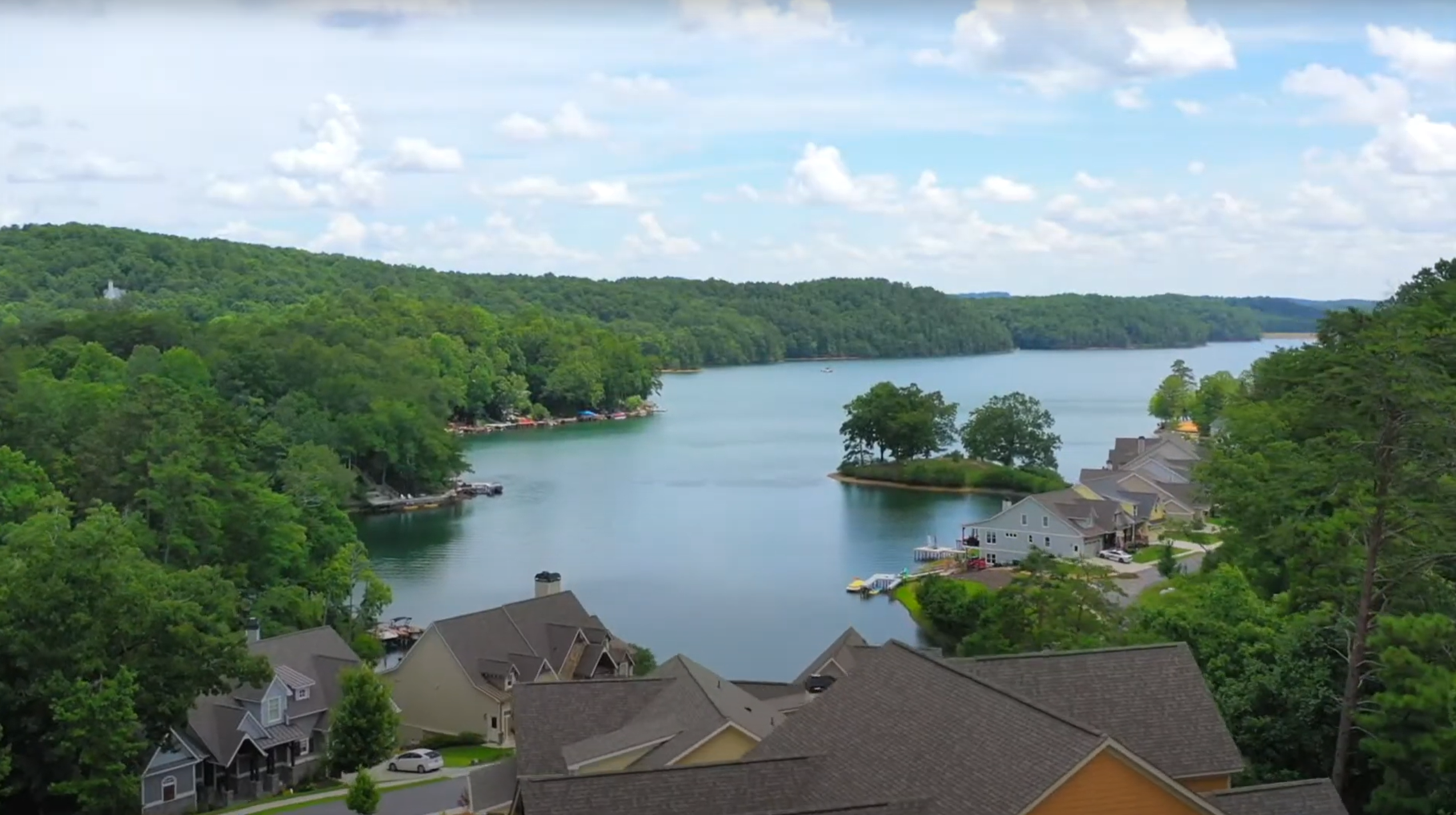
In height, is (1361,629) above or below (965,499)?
above

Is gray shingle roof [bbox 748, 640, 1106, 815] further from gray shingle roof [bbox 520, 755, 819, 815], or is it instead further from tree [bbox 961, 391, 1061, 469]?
tree [bbox 961, 391, 1061, 469]

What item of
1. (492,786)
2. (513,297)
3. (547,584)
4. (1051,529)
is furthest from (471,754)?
(513,297)

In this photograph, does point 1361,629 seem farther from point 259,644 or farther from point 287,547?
point 287,547

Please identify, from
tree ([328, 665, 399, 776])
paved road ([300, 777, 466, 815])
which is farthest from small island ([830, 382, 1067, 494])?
paved road ([300, 777, 466, 815])

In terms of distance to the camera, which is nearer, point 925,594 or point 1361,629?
point 1361,629

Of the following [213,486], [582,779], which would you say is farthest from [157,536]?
[582,779]

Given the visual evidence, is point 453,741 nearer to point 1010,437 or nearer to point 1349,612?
point 1349,612

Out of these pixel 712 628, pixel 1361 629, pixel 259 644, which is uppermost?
pixel 1361 629
